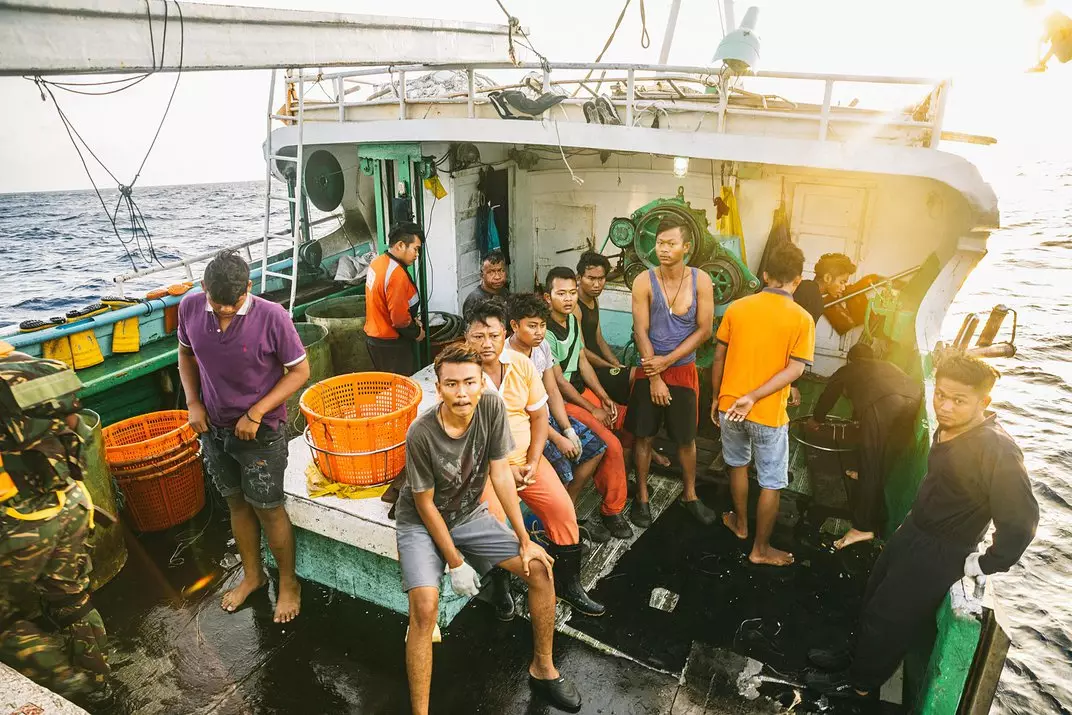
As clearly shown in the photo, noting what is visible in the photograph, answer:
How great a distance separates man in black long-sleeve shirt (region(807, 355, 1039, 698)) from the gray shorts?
1.97 m

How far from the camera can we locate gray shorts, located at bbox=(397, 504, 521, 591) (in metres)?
3.12

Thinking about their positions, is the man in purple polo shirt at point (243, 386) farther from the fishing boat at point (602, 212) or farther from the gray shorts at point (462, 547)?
the gray shorts at point (462, 547)

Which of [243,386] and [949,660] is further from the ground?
[243,386]

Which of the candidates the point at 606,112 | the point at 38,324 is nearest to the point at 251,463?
the point at 38,324

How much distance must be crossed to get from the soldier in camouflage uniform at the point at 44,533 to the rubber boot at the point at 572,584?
2.58 metres

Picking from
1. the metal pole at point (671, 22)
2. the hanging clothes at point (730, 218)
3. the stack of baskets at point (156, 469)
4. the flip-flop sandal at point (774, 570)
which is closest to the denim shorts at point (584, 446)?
the flip-flop sandal at point (774, 570)

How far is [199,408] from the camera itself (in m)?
3.86

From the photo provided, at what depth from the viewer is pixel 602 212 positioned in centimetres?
820

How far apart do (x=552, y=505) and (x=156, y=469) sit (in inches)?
122

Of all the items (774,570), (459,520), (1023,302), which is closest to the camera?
(459,520)

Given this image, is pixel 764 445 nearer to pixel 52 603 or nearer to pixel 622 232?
pixel 622 232

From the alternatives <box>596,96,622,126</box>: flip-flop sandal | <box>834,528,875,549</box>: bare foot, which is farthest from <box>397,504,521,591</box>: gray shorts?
<box>596,96,622,126</box>: flip-flop sandal

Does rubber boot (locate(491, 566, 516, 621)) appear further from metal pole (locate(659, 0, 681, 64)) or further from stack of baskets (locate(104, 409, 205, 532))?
metal pole (locate(659, 0, 681, 64))

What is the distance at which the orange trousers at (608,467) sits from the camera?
4605mm
